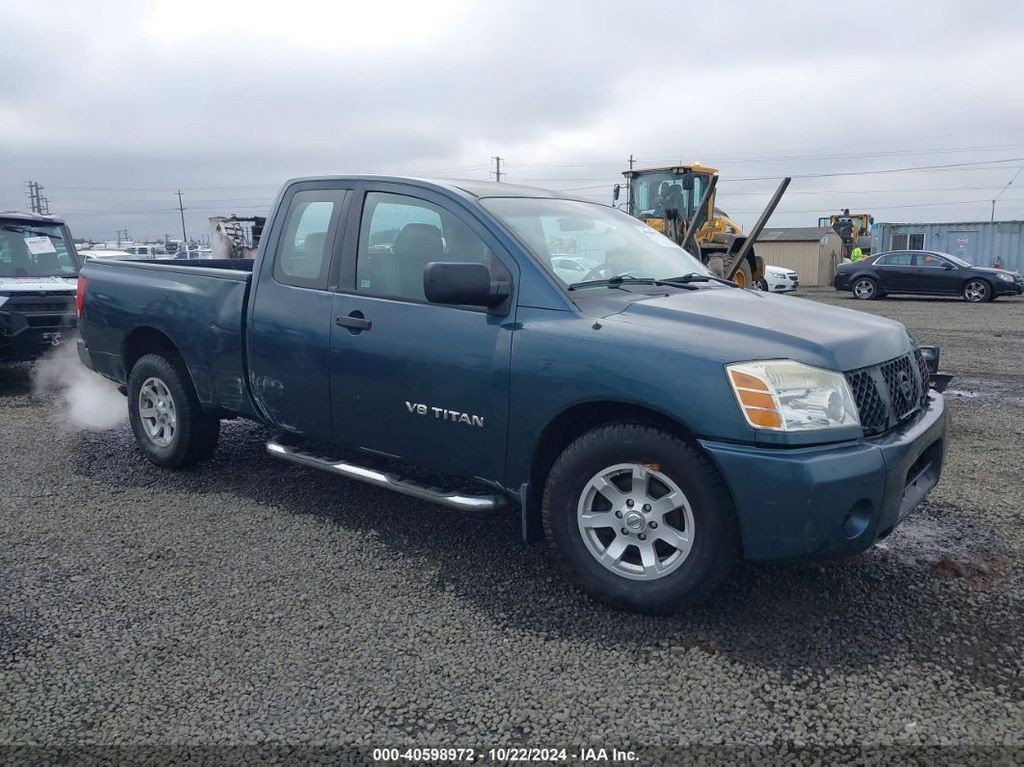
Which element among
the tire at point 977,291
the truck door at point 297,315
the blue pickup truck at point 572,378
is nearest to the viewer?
the blue pickup truck at point 572,378

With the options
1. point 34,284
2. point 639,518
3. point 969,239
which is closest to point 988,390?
point 639,518

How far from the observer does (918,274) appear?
74.9 ft

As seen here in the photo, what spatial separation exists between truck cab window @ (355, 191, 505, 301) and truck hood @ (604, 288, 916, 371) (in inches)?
34.4

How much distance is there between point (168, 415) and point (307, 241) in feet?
5.60

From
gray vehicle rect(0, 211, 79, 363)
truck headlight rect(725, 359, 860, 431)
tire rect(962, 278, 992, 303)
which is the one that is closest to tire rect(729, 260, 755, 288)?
gray vehicle rect(0, 211, 79, 363)

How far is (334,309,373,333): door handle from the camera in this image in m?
4.05

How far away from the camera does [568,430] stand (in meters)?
3.56

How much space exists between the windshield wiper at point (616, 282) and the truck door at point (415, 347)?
345 mm

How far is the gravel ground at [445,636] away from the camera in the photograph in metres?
2.66

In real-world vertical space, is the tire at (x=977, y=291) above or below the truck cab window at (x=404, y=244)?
below

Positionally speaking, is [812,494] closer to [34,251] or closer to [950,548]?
[950,548]

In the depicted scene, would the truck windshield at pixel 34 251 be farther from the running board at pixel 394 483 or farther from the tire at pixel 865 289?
the tire at pixel 865 289

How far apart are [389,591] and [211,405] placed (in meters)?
2.04

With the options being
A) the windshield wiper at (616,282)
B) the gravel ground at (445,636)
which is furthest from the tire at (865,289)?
the windshield wiper at (616,282)
